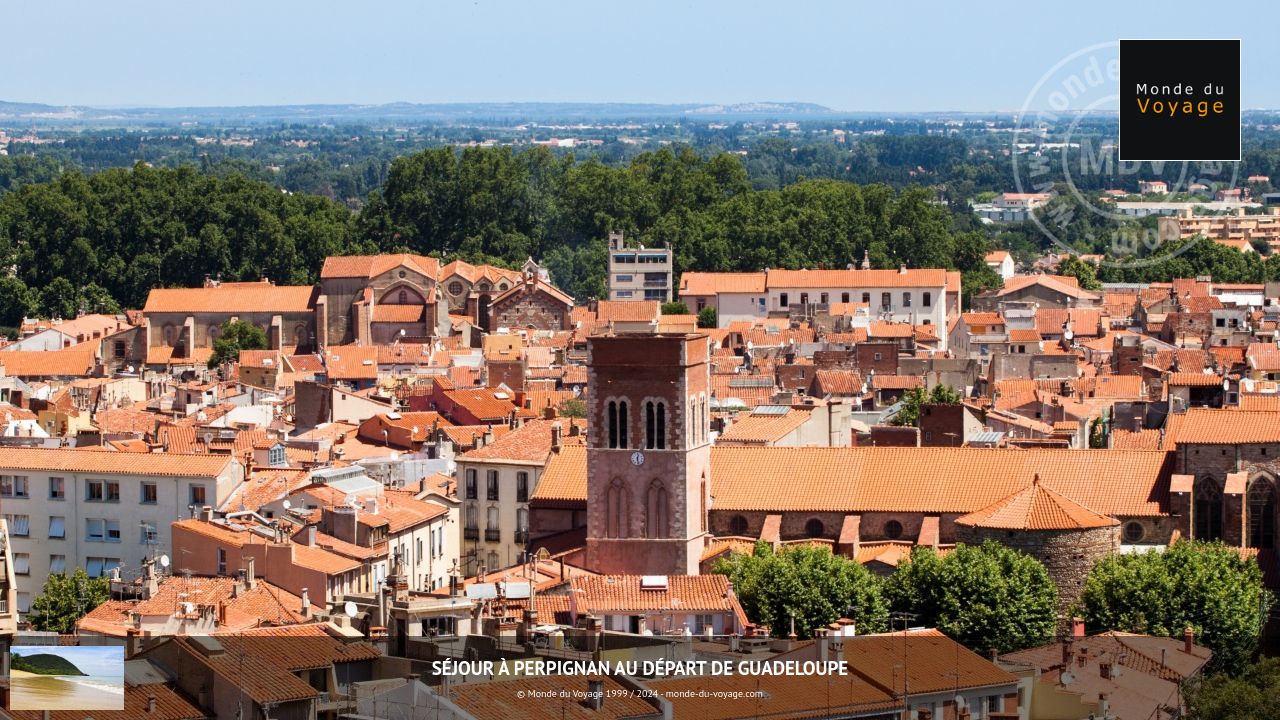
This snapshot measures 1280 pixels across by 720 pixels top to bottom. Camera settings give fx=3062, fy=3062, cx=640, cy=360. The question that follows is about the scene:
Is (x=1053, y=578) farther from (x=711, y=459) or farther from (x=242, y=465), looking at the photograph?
(x=242, y=465)

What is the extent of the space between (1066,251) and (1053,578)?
362 feet

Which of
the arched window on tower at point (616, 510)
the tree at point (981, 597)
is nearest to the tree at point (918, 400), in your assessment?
the arched window on tower at point (616, 510)

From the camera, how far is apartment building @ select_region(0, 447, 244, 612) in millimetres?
44219

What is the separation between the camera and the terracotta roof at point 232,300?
94.4 meters

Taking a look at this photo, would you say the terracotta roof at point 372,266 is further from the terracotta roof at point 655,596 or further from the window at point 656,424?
the terracotta roof at point 655,596

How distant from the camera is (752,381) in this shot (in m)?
66.4

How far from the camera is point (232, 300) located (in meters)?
95.5

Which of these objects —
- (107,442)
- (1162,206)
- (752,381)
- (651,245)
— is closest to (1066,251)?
(1162,206)

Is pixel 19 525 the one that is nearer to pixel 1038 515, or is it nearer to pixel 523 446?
pixel 523 446

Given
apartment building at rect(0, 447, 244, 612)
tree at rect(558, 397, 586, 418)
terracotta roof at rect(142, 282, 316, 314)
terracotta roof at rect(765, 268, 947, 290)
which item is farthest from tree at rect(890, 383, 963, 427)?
terracotta roof at rect(142, 282, 316, 314)

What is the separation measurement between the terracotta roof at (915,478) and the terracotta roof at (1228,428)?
348 mm

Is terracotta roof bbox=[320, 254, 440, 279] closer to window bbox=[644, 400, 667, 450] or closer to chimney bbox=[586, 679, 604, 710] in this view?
window bbox=[644, 400, 667, 450]

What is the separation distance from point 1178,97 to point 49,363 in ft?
137

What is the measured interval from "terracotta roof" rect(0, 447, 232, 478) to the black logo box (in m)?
14.5
